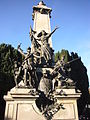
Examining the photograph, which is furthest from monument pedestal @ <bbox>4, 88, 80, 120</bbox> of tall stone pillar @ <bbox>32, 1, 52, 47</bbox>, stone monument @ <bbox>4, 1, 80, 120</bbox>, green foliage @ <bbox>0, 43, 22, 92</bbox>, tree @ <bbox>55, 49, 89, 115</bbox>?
tree @ <bbox>55, 49, 89, 115</bbox>

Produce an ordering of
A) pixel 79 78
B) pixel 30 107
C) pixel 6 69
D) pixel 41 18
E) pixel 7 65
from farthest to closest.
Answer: pixel 79 78 < pixel 7 65 < pixel 6 69 < pixel 41 18 < pixel 30 107

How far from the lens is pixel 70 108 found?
8.15 meters

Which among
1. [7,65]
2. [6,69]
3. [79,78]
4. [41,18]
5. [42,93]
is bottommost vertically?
[42,93]

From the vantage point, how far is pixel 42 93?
8.72m

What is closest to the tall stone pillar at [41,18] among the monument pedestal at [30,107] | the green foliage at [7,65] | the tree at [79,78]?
the monument pedestal at [30,107]

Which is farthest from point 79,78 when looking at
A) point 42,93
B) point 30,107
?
point 30,107

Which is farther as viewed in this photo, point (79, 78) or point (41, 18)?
point (79, 78)

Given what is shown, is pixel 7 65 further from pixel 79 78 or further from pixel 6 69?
pixel 79 78

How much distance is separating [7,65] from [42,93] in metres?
12.2

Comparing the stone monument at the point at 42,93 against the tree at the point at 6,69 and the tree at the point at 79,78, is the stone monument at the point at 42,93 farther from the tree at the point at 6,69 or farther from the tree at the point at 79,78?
the tree at the point at 79,78

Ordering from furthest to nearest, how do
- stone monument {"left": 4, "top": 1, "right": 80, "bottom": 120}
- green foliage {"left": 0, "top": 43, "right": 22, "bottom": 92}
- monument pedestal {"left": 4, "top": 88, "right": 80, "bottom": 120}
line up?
green foliage {"left": 0, "top": 43, "right": 22, "bottom": 92} → stone monument {"left": 4, "top": 1, "right": 80, "bottom": 120} → monument pedestal {"left": 4, "top": 88, "right": 80, "bottom": 120}

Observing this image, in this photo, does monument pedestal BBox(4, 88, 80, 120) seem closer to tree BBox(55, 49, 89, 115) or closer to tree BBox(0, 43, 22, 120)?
tree BBox(0, 43, 22, 120)

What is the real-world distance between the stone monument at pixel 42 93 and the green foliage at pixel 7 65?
8.94 meters

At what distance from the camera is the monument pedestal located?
771 cm
